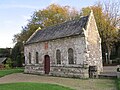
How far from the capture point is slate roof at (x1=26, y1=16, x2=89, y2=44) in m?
26.8

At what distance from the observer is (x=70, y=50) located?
1059 inches

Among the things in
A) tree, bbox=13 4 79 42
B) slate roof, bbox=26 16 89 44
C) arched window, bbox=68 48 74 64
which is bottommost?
arched window, bbox=68 48 74 64

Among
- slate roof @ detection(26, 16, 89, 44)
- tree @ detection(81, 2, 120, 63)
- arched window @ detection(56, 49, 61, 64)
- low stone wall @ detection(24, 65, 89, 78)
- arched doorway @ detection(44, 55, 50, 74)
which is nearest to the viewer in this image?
low stone wall @ detection(24, 65, 89, 78)

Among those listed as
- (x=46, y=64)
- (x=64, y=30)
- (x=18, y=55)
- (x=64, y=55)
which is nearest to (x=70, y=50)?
(x=64, y=55)

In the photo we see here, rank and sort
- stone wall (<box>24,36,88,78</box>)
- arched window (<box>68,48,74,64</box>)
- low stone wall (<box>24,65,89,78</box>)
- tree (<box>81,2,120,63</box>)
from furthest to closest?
tree (<box>81,2,120,63</box>)
arched window (<box>68,48,74,64</box>)
stone wall (<box>24,36,88,78</box>)
low stone wall (<box>24,65,89,78</box>)

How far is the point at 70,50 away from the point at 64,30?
3.49 meters

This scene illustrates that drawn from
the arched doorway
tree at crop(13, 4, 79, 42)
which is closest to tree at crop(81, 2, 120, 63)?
tree at crop(13, 4, 79, 42)

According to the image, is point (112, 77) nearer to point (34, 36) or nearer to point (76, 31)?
point (76, 31)

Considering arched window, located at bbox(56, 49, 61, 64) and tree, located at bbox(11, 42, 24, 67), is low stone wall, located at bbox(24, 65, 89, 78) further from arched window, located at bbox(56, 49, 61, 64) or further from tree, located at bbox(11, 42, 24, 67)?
tree, located at bbox(11, 42, 24, 67)

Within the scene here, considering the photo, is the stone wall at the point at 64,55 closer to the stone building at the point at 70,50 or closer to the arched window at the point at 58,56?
the stone building at the point at 70,50

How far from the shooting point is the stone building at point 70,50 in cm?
2522

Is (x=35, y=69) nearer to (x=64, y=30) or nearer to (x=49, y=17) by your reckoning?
(x=64, y=30)

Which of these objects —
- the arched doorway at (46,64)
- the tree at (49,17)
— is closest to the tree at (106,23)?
the tree at (49,17)

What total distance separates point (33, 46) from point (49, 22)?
18240 millimetres
